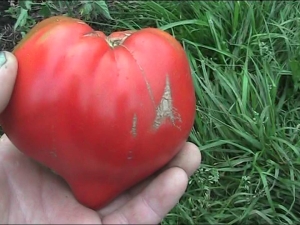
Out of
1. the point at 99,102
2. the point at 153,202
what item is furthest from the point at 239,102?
the point at 99,102

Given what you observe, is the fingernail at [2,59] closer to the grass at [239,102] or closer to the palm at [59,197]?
the palm at [59,197]

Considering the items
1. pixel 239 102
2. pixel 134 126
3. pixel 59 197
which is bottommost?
pixel 239 102

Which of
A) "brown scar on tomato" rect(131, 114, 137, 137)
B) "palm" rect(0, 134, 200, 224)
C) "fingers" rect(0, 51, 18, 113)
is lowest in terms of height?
"palm" rect(0, 134, 200, 224)

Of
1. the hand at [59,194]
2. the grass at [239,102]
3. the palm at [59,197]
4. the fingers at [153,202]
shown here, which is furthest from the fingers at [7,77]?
the grass at [239,102]

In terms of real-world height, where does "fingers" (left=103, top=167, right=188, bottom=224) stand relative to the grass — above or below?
above

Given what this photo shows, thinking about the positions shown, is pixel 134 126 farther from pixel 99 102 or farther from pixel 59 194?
pixel 59 194

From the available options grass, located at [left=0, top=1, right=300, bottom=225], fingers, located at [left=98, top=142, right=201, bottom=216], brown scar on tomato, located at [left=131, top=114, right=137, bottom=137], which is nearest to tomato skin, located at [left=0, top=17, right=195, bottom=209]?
brown scar on tomato, located at [left=131, top=114, right=137, bottom=137]

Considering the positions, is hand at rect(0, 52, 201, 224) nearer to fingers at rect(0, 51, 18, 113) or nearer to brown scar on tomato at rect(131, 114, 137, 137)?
fingers at rect(0, 51, 18, 113)
